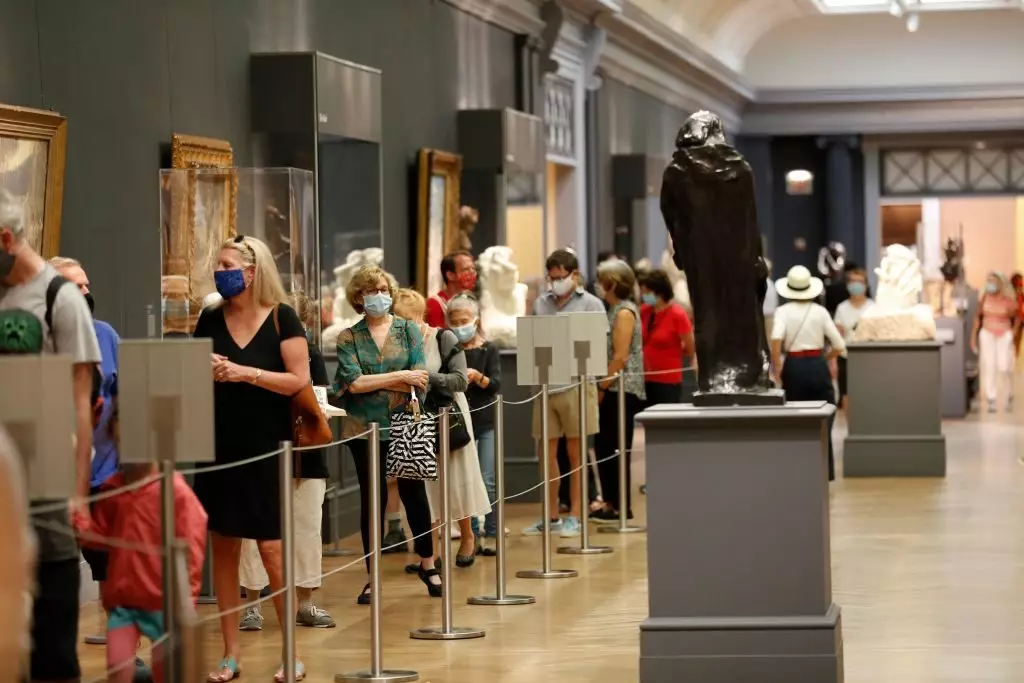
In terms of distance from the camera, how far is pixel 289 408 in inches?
307

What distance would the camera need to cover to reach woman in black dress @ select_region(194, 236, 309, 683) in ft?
24.9

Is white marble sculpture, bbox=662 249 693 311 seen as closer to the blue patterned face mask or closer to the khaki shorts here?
the khaki shorts

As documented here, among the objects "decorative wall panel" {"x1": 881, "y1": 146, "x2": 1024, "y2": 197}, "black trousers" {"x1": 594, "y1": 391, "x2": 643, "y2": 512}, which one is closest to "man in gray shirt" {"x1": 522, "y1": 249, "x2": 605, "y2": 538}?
"black trousers" {"x1": 594, "y1": 391, "x2": 643, "y2": 512}

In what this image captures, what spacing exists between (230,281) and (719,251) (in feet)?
6.92

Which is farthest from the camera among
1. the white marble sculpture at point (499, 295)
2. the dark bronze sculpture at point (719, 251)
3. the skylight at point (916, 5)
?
the skylight at point (916, 5)

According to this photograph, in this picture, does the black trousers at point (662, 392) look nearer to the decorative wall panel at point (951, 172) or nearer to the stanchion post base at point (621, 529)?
the stanchion post base at point (621, 529)

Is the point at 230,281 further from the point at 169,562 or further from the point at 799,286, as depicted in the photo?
the point at 799,286

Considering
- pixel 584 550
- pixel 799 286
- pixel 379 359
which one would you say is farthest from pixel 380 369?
pixel 799 286

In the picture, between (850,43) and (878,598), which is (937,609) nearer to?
(878,598)

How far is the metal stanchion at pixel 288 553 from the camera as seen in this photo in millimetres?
6770

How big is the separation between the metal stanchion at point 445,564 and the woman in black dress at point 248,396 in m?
1.27

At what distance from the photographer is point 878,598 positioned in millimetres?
10086

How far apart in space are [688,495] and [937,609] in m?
2.66

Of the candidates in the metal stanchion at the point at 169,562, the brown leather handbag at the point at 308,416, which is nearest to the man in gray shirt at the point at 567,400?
the brown leather handbag at the point at 308,416
